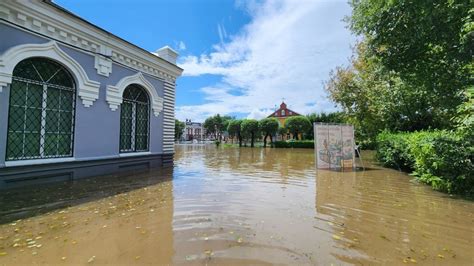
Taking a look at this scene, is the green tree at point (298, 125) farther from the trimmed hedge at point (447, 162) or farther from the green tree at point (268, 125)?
the trimmed hedge at point (447, 162)

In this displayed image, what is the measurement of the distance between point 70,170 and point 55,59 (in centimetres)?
295

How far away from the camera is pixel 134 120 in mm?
9133

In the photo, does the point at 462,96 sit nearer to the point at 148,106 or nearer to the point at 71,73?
the point at 148,106

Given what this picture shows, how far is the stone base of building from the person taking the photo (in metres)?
5.62

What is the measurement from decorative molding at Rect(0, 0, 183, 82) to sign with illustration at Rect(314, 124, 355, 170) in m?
7.19

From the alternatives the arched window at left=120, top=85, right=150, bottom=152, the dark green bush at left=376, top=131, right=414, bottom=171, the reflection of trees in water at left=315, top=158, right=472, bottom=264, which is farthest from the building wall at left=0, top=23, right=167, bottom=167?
the dark green bush at left=376, top=131, right=414, bottom=171

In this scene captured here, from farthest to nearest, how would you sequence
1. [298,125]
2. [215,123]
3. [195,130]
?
[195,130]
[215,123]
[298,125]

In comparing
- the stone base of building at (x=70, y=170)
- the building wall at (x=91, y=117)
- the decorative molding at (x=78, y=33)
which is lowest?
the stone base of building at (x=70, y=170)

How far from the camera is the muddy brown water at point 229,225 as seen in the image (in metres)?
2.89

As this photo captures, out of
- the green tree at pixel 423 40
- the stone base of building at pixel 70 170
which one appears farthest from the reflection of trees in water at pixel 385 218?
the stone base of building at pixel 70 170

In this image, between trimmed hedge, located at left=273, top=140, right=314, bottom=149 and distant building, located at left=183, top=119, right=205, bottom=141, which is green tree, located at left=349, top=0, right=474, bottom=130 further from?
distant building, located at left=183, top=119, right=205, bottom=141

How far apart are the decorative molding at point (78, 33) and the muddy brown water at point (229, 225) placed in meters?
3.81

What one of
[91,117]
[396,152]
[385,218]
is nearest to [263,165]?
[396,152]

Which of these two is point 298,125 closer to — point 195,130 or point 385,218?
point 385,218
